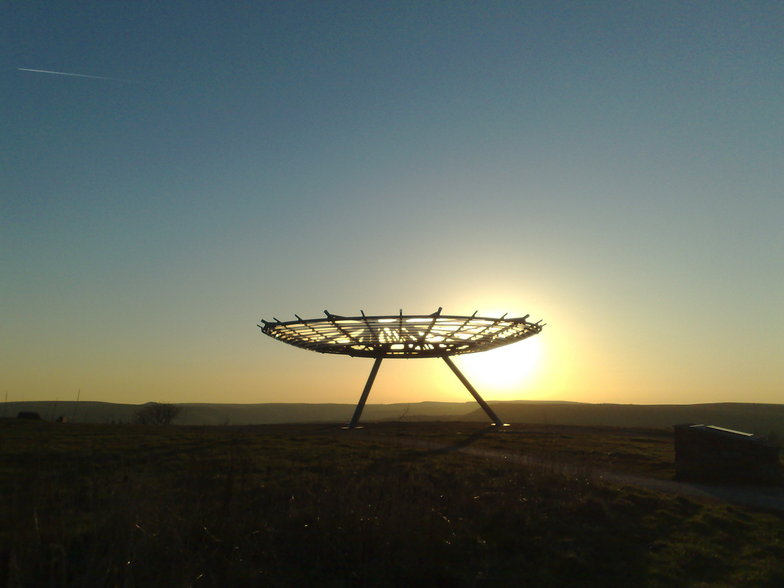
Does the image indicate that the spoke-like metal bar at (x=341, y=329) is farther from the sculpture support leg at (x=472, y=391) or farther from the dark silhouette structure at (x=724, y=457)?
the dark silhouette structure at (x=724, y=457)

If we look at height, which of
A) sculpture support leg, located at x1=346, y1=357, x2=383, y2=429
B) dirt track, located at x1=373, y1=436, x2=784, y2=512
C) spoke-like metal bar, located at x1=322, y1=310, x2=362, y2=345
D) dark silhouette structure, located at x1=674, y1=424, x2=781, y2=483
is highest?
spoke-like metal bar, located at x1=322, y1=310, x2=362, y2=345

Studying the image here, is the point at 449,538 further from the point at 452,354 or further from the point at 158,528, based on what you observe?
the point at 452,354

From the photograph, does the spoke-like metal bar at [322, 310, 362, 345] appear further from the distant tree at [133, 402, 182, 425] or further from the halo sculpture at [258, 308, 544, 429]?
the distant tree at [133, 402, 182, 425]

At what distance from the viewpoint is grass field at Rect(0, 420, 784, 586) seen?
250 inches

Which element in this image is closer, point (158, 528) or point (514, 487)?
point (158, 528)

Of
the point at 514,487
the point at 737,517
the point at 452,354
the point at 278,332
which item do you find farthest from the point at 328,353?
the point at 737,517

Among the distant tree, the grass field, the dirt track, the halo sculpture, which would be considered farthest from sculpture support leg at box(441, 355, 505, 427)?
the distant tree

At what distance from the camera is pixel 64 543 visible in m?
6.27

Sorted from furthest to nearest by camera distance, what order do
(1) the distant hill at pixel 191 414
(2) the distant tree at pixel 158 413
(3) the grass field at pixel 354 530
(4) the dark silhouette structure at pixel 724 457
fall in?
1. (2) the distant tree at pixel 158 413
2. (4) the dark silhouette structure at pixel 724 457
3. (1) the distant hill at pixel 191 414
4. (3) the grass field at pixel 354 530

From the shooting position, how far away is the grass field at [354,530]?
636cm

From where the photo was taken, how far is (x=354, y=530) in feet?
26.7

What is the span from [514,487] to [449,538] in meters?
3.78

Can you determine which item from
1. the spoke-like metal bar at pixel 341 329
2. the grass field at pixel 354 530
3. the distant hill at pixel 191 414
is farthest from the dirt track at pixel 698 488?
the spoke-like metal bar at pixel 341 329

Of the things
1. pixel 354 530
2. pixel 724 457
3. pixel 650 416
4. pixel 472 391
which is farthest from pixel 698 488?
pixel 650 416
